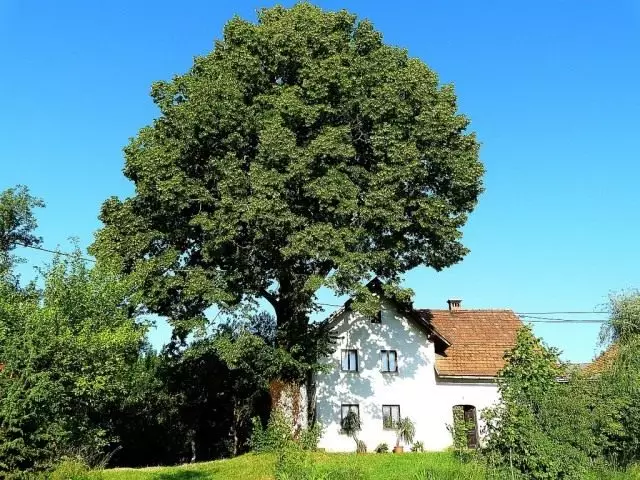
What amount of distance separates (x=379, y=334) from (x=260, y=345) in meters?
8.61

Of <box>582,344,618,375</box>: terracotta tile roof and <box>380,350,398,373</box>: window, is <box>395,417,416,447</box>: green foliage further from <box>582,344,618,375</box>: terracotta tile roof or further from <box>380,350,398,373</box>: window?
<box>582,344,618,375</box>: terracotta tile roof

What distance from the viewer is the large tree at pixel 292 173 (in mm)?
23484

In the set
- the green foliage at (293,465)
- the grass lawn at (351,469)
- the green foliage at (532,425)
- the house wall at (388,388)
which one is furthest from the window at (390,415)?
the green foliage at (293,465)

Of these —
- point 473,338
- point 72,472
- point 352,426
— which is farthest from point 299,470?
point 473,338

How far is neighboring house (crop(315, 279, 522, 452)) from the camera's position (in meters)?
30.3

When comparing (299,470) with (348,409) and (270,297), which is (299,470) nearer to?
(270,297)

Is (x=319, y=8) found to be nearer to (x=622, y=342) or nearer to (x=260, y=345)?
(x=260, y=345)

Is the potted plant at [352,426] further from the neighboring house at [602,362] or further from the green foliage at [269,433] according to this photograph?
the neighboring house at [602,362]

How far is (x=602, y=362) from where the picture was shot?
2339 centimetres

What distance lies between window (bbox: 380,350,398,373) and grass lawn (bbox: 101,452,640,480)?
6.76m

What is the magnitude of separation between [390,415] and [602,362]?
426 inches

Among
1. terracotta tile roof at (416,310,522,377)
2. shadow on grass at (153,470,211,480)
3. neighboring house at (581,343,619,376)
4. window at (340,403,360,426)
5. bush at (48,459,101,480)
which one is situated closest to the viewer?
bush at (48,459,101,480)

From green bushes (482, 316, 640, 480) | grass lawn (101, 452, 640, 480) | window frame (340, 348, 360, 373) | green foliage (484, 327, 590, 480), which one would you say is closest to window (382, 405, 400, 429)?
window frame (340, 348, 360, 373)

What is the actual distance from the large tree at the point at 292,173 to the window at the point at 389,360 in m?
6.27
